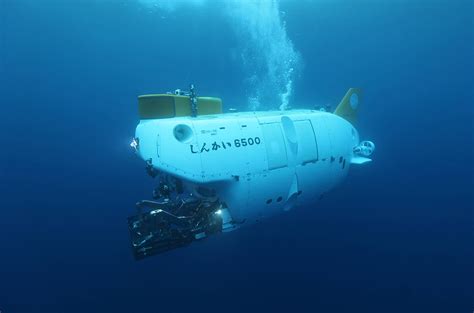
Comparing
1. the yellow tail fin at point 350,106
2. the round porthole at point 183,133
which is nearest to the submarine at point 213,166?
the round porthole at point 183,133

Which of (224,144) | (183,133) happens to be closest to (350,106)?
(224,144)

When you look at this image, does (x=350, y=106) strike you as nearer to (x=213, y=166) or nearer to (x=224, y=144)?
(x=224, y=144)

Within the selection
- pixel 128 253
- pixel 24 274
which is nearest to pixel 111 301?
pixel 128 253

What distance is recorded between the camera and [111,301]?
10867 mm

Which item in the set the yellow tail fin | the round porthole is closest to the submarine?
the round porthole

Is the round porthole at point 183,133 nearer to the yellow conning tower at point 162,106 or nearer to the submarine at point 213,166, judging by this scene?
the submarine at point 213,166

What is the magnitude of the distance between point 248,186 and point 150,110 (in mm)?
2465

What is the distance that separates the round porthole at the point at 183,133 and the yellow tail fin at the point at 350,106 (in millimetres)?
5544

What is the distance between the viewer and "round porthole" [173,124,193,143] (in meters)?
4.55

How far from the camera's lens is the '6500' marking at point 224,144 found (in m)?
4.52

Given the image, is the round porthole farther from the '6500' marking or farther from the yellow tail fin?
the yellow tail fin

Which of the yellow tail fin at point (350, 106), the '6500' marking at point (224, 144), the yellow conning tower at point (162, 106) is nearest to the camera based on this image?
the '6500' marking at point (224, 144)

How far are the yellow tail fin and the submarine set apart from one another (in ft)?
8.05

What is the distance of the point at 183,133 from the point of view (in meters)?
4.64
